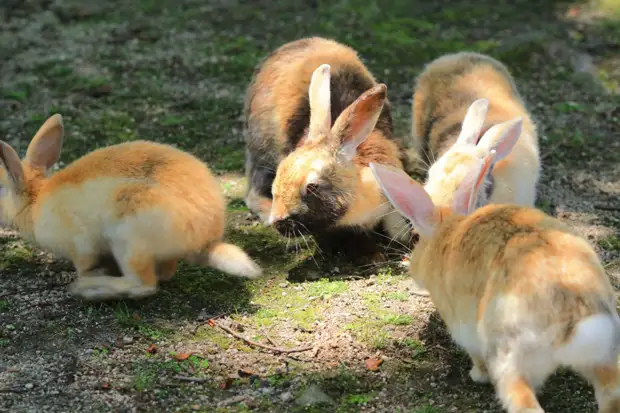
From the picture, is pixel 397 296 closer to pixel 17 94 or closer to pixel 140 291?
pixel 140 291

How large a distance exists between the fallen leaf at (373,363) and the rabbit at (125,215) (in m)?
0.85

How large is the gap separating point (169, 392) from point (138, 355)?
0.39 meters

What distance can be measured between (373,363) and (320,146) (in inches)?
64.9

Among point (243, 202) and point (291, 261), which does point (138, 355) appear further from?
point (243, 202)

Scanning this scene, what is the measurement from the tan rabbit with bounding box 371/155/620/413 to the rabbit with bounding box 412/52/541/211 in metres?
0.65

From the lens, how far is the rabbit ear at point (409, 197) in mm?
4125

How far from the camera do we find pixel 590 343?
3299 mm

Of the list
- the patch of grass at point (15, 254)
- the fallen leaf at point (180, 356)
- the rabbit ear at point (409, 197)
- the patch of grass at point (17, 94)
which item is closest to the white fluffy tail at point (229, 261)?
the fallen leaf at point (180, 356)

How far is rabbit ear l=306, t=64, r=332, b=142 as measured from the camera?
5.45 m

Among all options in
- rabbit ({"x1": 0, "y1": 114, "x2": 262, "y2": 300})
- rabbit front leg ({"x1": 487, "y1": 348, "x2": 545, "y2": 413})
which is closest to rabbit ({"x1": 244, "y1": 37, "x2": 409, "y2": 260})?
rabbit ({"x1": 0, "y1": 114, "x2": 262, "y2": 300})

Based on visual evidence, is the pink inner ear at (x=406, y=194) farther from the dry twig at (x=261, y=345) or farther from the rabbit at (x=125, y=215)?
the rabbit at (x=125, y=215)

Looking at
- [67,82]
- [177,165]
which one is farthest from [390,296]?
[67,82]

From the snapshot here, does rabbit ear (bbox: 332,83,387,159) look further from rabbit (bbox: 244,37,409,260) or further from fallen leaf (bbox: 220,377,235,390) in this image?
fallen leaf (bbox: 220,377,235,390)

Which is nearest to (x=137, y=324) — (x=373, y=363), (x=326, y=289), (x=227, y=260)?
(x=227, y=260)
